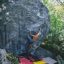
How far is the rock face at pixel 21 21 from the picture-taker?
4.24m

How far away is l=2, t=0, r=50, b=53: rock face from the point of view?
13.9 feet

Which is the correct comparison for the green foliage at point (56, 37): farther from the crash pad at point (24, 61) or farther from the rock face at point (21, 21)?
the crash pad at point (24, 61)

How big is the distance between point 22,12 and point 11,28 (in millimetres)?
314

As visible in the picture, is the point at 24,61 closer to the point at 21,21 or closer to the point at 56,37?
the point at 21,21

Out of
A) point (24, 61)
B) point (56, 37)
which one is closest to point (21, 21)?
point (24, 61)

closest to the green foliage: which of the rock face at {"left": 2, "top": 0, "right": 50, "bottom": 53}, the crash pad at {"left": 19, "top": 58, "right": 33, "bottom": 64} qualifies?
the rock face at {"left": 2, "top": 0, "right": 50, "bottom": 53}

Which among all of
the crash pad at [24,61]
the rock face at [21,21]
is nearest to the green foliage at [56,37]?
the rock face at [21,21]

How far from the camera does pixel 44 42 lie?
4.93 metres

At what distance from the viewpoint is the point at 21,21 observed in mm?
4328

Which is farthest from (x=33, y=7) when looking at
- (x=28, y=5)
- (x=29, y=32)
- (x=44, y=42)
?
(x=44, y=42)

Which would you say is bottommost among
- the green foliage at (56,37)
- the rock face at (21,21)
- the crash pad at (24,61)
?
the crash pad at (24,61)

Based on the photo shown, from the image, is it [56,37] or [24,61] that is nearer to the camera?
[24,61]

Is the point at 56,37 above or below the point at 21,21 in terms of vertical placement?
below

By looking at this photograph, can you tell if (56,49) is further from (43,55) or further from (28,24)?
(28,24)
